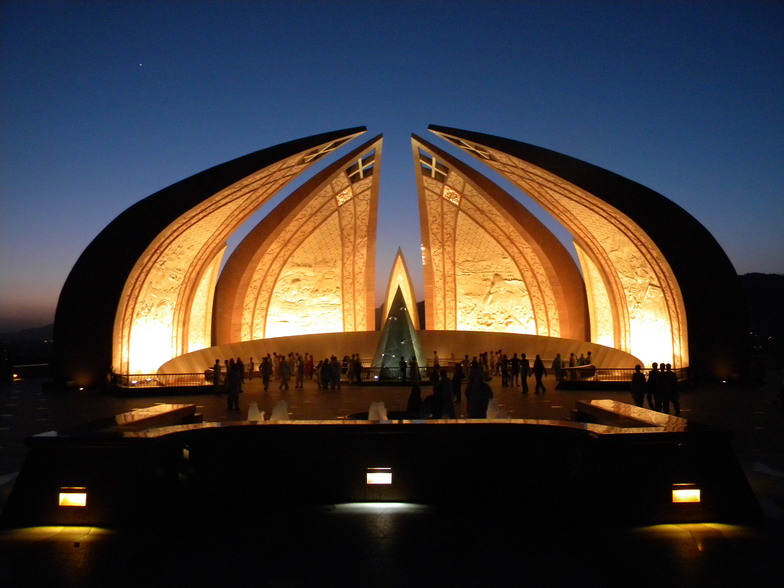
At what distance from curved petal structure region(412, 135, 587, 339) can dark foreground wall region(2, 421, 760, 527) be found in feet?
40.7

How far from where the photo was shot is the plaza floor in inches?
113

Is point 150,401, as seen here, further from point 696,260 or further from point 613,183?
point 696,260

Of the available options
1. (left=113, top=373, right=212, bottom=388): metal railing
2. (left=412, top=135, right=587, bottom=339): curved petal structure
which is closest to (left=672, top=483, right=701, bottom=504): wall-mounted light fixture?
(left=113, top=373, right=212, bottom=388): metal railing

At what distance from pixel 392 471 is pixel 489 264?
14.9 metres

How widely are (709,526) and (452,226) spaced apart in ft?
49.7

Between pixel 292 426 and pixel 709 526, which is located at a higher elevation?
pixel 292 426

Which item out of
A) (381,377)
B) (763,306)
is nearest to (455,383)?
(381,377)

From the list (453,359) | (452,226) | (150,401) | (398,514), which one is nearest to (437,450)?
(398,514)

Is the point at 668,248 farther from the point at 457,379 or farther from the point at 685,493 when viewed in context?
the point at 685,493

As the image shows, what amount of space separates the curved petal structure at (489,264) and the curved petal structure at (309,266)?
1.71 meters

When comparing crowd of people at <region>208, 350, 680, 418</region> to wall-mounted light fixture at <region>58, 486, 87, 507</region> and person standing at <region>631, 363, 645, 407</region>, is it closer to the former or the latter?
person standing at <region>631, 363, 645, 407</region>

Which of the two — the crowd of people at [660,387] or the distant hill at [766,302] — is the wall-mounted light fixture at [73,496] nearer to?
the crowd of people at [660,387]

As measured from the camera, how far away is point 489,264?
61.0 feet

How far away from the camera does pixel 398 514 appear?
381 cm
